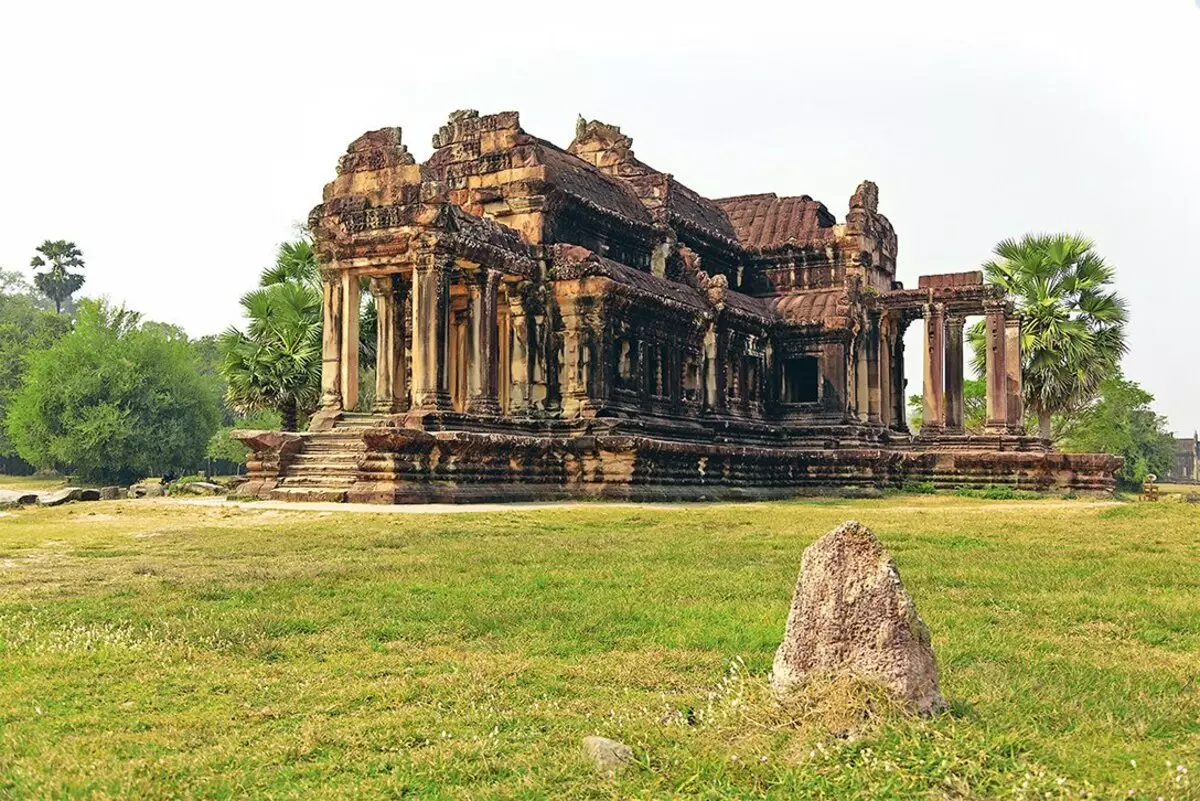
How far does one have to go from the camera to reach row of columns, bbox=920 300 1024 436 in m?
31.9

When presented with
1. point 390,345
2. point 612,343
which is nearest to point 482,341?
point 390,345

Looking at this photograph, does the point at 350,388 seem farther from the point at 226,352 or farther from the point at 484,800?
the point at 484,800

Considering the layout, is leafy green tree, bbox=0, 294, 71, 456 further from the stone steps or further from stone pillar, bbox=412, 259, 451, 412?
stone pillar, bbox=412, 259, 451, 412

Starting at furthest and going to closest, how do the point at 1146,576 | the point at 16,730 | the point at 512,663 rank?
the point at 1146,576 < the point at 512,663 < the point at 16,730

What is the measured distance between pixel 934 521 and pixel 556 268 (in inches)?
Answer: 414

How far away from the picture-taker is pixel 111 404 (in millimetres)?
45438

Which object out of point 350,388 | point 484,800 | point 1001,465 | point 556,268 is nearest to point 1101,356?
point 1001,465

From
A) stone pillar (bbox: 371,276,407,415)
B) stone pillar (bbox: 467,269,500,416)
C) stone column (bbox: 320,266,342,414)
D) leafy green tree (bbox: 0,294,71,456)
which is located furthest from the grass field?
leafy green tree (bbox: 0,294,71,456)

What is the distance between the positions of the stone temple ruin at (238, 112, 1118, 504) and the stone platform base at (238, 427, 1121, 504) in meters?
0.05

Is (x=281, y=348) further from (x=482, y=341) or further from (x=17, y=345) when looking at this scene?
(x=17, y=345)

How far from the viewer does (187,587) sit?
30.7 feet

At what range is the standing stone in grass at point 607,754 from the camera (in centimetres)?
458

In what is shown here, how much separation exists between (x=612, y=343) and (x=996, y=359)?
12.1 metres

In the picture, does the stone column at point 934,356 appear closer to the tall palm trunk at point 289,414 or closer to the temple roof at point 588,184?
the temple roof at point 588,184
